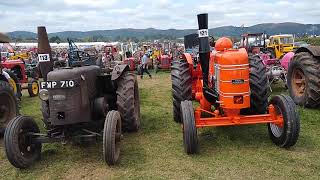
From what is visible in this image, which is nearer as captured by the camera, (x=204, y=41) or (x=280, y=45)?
(x=204, y=41)

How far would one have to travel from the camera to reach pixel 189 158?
5.63 metres

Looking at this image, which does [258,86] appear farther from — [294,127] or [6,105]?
[6,105]

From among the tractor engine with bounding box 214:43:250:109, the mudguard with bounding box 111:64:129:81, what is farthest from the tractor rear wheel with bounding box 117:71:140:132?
the tractor engine with bounding box 214:43:250:109

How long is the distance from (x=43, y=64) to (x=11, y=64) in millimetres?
10056

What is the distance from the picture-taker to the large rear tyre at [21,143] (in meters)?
5.21

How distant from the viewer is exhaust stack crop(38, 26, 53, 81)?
19.5 ft

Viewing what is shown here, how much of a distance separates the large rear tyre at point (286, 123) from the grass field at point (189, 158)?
5.7 inches

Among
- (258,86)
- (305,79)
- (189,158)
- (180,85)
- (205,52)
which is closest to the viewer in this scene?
(189,158)

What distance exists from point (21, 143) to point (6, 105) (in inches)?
102

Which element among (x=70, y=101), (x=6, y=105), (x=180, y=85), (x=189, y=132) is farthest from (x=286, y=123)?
(x=6, y=105)

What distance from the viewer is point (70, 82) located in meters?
5.54

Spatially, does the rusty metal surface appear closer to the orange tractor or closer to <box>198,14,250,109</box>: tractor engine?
the orange tractor

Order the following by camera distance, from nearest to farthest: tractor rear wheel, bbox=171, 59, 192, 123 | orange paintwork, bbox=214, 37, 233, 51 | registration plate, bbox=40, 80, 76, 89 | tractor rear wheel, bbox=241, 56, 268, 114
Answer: registration plate, bbox=40, 80, 76, 89 < orange paintwork, bbox=214, 37, 233, 51 < tractor rear wheel, bbox=241, 56, 268, 114 < tractor rear wheel, bbox=171, 59, 192, 123

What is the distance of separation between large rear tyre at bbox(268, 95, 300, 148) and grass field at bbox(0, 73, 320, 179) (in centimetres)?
15
